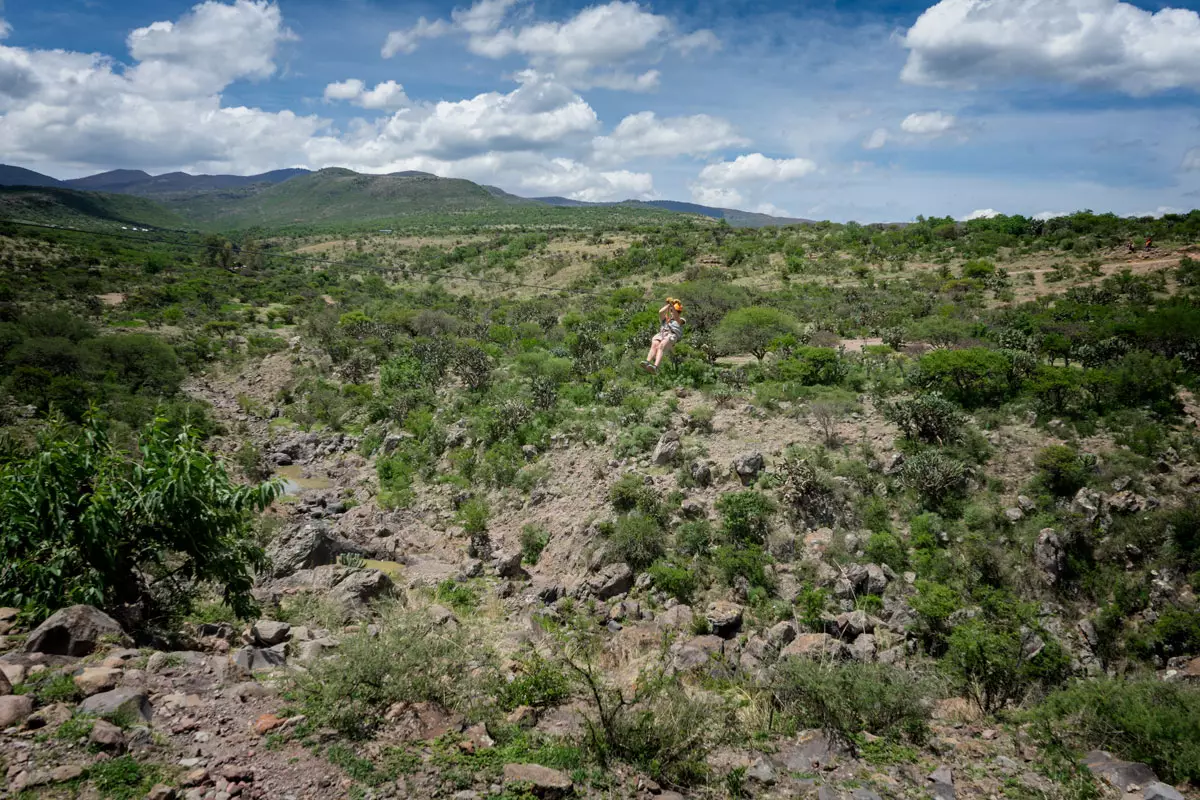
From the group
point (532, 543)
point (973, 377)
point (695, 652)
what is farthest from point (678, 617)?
point (973, 377)

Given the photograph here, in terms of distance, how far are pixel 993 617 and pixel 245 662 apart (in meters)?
8.90

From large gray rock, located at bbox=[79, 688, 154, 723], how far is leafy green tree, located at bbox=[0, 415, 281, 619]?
1.45m

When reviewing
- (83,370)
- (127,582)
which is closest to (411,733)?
(127,582)

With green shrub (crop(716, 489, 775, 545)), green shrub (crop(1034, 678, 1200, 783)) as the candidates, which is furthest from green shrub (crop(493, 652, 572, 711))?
green shrub (crop(1034, 678, 1200, 783))

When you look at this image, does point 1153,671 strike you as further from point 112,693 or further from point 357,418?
point 357,418

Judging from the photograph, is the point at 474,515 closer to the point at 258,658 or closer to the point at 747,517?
the point at 747,517

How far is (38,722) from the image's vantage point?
4.20 metres

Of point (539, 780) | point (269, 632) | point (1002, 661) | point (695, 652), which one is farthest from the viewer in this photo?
point (695, 652)

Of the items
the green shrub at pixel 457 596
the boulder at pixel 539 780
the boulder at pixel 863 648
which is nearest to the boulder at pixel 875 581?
the boulder at pixel 863 648

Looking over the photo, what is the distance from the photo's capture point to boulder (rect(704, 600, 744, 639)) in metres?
8.46

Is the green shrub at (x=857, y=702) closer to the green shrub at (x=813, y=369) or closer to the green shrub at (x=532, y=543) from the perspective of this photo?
the green shrub at (x=532, y=543)

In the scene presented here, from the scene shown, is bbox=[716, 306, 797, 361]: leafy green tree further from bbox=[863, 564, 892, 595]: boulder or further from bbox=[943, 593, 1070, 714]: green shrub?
bbox=[943, 593, 1070, 714]: green shrub

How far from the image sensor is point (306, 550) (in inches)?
392

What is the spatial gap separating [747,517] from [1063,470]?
5061mm
